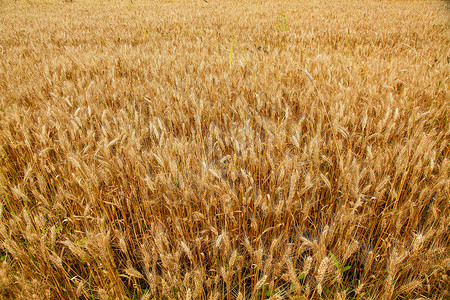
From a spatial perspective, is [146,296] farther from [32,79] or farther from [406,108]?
[32,79]

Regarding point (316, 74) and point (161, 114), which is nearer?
point (161, 114)

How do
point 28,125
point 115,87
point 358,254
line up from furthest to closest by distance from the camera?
1. point 115,87
2. point 28,125
3. point 358,254

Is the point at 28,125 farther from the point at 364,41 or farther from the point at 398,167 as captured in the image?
the point at 364,41

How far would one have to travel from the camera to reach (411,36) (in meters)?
4.65

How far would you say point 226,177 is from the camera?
1.37 meters

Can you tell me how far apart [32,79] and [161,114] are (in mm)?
1878

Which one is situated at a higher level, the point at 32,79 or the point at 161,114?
the point at 32,79

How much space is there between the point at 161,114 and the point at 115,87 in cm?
82

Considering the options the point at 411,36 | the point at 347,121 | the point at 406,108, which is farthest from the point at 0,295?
the point at 411,36

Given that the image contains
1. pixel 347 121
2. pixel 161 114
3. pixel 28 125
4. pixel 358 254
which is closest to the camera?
pixel 358 254

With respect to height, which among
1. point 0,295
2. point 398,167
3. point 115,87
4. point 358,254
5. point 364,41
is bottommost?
point 358,254

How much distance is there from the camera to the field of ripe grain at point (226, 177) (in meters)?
0.87

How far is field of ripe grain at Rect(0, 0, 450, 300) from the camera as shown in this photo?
0.87m

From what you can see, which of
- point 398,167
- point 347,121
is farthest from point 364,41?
point 398,167
